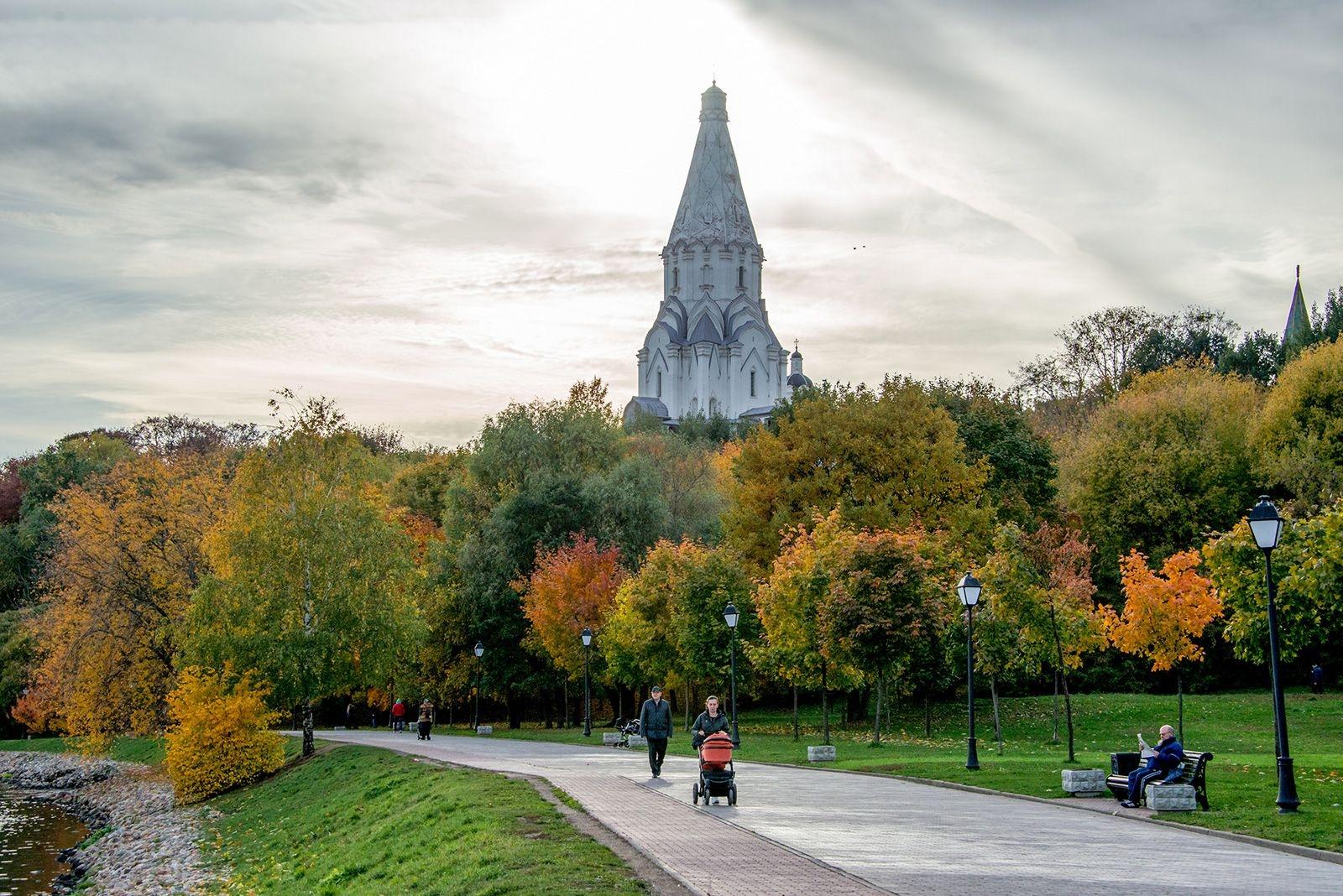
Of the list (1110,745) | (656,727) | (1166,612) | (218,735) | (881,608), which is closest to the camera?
(656,727)

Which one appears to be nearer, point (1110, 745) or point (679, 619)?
point (1110, 745)

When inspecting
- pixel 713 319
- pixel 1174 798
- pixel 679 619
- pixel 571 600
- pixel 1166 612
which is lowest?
pixel 1174 798

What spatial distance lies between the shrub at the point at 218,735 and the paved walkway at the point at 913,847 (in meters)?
16.1

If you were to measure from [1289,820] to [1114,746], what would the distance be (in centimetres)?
1925

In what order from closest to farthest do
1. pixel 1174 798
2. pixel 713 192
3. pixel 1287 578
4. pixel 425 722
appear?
pixel 1174 798 → pixel 1287 578 → pixel 425 722 → pixel 713 192

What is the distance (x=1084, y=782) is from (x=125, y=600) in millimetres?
32964

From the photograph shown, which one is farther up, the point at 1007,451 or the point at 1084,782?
the point at 1007,451

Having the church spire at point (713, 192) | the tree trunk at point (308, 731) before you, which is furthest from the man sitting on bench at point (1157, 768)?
the church spire at point (713, 192)

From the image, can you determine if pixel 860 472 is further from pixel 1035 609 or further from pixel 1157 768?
pixel 1157 768

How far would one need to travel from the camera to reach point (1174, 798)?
1758 centimetres

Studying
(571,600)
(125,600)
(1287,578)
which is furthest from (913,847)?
(125,600)

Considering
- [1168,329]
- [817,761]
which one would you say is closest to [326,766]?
[817,761]

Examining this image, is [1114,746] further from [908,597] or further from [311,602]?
[311,602]

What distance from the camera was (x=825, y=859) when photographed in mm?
13828
